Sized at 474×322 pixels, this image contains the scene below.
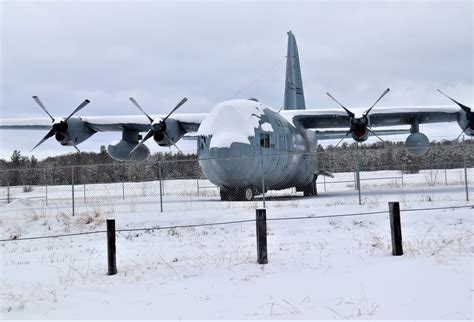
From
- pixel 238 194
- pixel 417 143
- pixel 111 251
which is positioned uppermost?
pixel 417 143

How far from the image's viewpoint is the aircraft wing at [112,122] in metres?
24.4

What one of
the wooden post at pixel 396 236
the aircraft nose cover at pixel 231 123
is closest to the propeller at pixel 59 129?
the aircraft nose cover at pixel 231 123

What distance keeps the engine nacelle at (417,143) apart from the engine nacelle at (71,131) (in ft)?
50.8

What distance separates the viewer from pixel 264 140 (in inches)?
773

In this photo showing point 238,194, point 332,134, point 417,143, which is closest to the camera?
point 238,194

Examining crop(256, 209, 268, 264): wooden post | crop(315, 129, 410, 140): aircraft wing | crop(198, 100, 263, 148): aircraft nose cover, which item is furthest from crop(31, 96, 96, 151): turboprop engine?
crop(256, 209, 268, 264): wooden post

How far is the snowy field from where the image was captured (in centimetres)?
596

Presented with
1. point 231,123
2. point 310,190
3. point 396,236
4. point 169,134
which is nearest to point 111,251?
point 396,236

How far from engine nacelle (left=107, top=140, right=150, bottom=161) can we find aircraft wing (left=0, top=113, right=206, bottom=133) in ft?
3.00

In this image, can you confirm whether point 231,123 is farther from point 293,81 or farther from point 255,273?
point 293,81

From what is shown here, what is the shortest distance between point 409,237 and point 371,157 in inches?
2554

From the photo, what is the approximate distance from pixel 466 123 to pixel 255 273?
60.5 ft

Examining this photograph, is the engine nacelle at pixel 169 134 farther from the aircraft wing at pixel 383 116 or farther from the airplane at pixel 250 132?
the aircraft wing at pixel 383 116

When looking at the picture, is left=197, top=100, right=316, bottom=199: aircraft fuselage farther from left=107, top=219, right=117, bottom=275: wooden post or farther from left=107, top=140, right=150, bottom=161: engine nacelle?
left=107, top=219, right=117, bottom=275: wooden post
